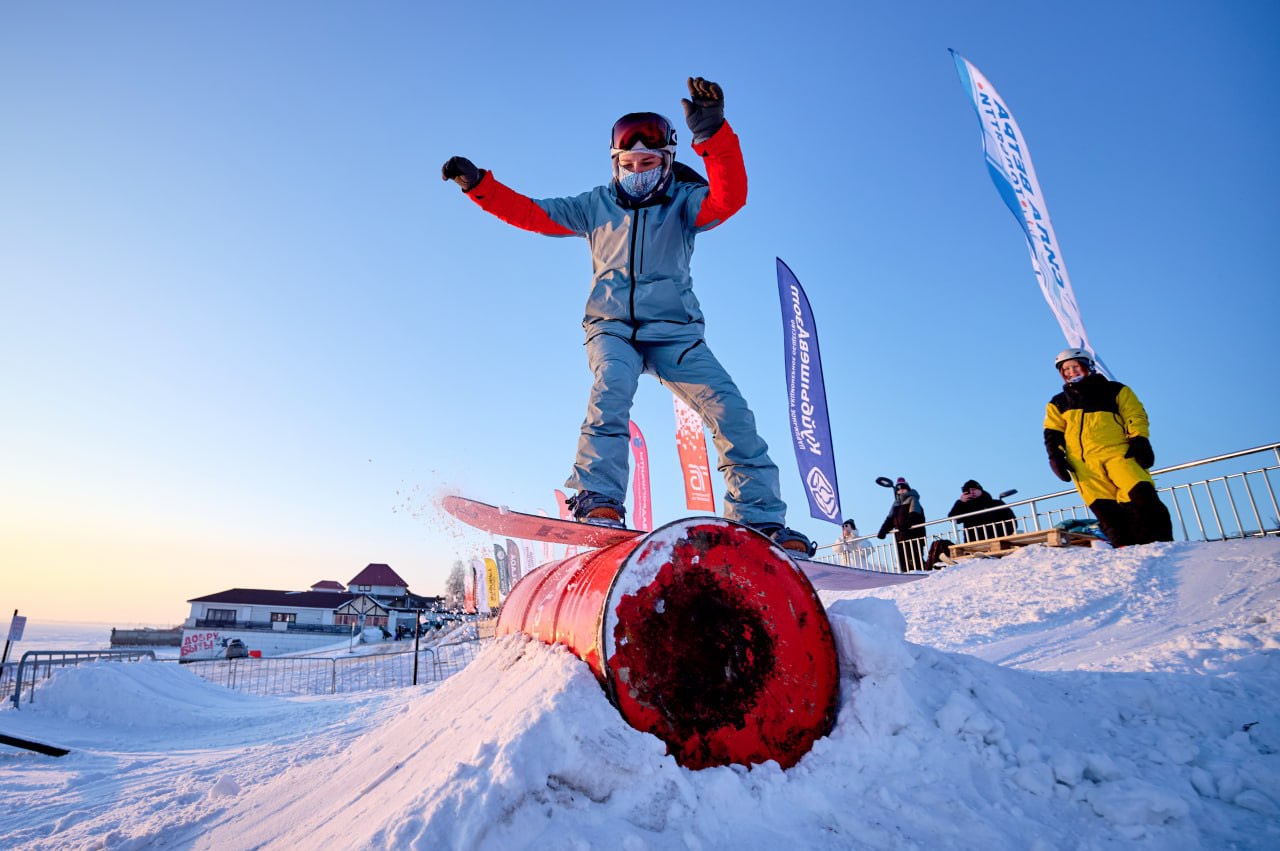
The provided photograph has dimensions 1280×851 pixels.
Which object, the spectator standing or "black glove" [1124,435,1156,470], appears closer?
"black glove" [1124,435,1156,470]

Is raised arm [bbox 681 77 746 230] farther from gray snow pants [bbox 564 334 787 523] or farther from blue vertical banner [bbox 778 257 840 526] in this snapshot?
blue vertical banner [bbox 778 257 840 526]

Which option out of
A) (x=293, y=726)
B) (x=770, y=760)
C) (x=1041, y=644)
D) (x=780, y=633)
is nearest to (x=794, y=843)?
(x=770, y=760)

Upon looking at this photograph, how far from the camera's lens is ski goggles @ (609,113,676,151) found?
132 inches

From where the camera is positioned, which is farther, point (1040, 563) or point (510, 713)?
point (1040, 563)

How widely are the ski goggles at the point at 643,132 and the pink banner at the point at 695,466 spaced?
35.1ft

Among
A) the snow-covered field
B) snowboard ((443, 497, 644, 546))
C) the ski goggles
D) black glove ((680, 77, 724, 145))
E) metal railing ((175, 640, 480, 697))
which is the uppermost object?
the ski goggles

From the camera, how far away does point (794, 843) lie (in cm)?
133

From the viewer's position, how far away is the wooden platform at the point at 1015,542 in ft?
24.0

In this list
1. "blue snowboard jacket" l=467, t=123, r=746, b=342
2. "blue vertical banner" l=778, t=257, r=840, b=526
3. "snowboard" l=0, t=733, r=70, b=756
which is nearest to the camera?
"blue snowboard jacket" l=467, t=123, r=746, b=342

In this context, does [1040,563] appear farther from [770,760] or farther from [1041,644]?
[770,760]

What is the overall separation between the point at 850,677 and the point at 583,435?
1.66 metres

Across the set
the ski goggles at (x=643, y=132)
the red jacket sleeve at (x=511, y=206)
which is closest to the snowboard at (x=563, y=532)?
the red jacket sleeve at (x=511, y=206)

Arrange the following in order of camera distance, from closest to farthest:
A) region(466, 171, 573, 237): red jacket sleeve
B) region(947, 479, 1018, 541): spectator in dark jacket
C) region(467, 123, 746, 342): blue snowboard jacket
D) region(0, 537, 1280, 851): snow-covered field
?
1. region(0, 537, 1280, 851): snow-covered field
2. region(467, 123, 746, 342): blue snowboard jacket
3. region(466, 171, 573, 237): red jacket sleeve
4. region(947, 479, 1018, 541): spectator in dark jacket

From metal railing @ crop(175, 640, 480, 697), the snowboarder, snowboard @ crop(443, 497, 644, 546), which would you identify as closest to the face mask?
the snowboarder
